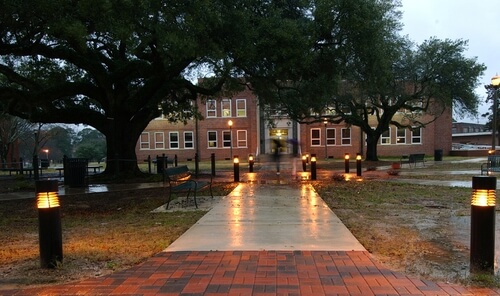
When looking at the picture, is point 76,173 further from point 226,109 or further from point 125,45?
point 226,109

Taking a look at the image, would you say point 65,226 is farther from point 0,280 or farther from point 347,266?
point 347,266

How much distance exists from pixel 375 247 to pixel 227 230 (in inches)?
95.0

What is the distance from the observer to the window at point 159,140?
47.6 m

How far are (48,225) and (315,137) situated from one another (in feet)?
140

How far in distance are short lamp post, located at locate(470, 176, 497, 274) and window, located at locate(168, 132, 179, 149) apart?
44.5 meters

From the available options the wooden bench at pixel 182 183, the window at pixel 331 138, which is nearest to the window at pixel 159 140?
the window at pixel 331 138

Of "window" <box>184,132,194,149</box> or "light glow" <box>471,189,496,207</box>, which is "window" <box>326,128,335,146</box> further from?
"light glow" <box>471,189,496,207</box>

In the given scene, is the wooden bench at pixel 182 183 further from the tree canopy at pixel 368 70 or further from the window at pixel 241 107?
the window at pixel 241 107

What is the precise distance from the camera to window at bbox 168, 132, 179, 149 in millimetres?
47531

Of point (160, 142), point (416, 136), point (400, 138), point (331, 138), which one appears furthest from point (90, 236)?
point (416, 136)

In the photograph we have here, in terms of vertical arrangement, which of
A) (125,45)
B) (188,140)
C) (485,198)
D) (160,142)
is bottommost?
(485,198)

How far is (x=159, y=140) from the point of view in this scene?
47625 mm

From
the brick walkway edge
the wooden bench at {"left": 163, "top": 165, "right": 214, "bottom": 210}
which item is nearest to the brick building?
the wooden bench at {"left": 163, "top": 165, "right": 214, "bottom": 210}

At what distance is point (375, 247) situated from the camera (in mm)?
5566
